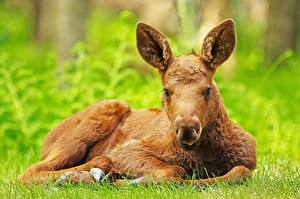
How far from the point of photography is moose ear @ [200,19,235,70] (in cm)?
890

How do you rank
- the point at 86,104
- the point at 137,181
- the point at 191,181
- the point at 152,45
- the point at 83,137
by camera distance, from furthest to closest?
the point at 86,104
the point at 83,137
the point at 152,45
the point at 137,181
the point at 191,181

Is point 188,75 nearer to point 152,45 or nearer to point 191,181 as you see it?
point 152,45

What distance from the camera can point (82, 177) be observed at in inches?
357

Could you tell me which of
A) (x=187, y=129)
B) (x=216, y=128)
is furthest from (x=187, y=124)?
(x=216, y=128)

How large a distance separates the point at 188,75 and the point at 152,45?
640 mm

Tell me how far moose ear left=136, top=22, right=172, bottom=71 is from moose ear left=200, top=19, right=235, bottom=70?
0.36 metres

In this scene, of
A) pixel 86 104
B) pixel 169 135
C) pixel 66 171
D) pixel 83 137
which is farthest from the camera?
pixel 86 104

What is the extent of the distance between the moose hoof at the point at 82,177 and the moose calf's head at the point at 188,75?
94 centimetres

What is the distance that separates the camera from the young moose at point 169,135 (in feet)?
28.1

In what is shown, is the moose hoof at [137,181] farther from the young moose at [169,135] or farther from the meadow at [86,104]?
the meadow at [86,104]

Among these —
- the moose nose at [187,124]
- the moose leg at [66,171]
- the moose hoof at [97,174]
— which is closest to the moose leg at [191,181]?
the moose hoof at [97,174]

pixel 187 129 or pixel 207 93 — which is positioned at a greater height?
pixel 207 93

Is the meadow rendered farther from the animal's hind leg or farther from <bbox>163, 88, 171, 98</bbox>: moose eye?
<bbox>163, 88, 171, 98</bbox>: moose eye

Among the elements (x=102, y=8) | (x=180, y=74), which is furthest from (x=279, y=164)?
(x=102, y=8)
